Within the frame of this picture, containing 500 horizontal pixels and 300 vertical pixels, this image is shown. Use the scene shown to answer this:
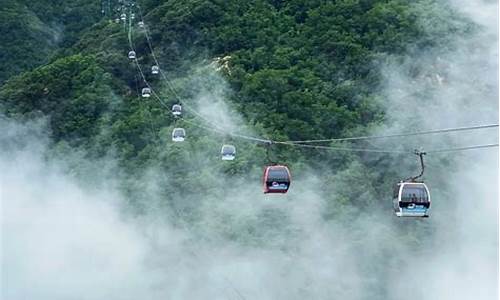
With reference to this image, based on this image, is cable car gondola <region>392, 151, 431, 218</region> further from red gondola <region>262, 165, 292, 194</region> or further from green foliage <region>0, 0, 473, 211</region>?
green foliage <region>0, 0, 473, 211</region>

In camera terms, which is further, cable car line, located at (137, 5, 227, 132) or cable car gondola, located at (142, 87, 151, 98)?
cable car line, located at (137, 5, 227, 132)

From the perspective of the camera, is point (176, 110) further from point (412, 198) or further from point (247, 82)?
point (412, 198)

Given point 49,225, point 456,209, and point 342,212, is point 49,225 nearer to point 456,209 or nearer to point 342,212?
point 342,212

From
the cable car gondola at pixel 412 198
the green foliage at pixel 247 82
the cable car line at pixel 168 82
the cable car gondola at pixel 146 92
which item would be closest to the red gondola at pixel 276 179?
the cable car gondola at pixel 412 198

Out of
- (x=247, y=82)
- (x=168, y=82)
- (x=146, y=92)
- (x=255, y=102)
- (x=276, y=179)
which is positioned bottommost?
(x=276, y=179)

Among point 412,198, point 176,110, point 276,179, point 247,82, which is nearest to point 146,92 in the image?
point 176,110

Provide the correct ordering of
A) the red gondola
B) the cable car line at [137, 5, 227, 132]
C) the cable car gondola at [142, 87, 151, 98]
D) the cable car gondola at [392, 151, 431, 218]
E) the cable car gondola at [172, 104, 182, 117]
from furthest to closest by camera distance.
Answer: the cable car line at [137, 5, 227, 132] → the cable car gondola at [142, 87, 151, 98] → the cable car gondola at [172, 104, 182, 117] → the red gondola → the cable car gondola at [392, 151, 431, 218]

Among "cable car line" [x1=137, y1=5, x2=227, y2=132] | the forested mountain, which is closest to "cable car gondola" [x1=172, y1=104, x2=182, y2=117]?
the forested mountain

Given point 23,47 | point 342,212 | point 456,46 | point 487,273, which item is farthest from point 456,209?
point 23,47

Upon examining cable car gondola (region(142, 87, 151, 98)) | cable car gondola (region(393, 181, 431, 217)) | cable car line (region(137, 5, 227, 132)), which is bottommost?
cable car gondola (region(393, 181, 431, 217))
